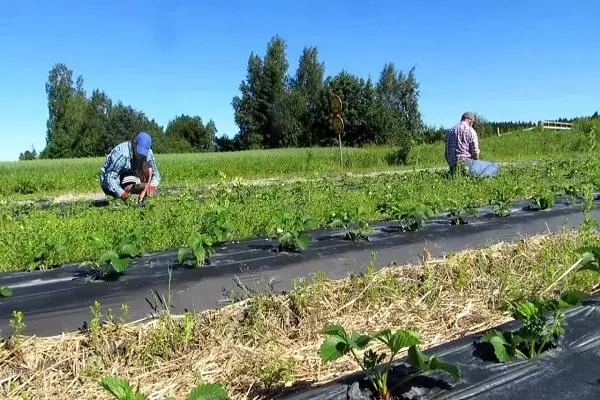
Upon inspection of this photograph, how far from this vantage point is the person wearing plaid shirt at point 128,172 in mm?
8367

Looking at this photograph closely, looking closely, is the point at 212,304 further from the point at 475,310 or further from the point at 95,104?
the point at 95,104

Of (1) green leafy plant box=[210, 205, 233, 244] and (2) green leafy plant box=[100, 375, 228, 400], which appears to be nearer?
(2) green leafy plant box=[100, 375, 228, 400]

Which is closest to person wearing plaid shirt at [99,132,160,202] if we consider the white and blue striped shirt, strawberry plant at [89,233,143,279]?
the white and blue striped shirt

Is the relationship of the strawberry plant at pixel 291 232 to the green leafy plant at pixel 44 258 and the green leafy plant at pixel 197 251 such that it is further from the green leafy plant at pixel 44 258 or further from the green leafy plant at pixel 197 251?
the green leafy plant at pixel 44 258

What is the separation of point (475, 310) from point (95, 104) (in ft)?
233

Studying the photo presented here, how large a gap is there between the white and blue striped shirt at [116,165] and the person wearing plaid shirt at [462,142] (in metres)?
5.23

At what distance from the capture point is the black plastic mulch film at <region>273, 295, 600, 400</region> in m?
1.88

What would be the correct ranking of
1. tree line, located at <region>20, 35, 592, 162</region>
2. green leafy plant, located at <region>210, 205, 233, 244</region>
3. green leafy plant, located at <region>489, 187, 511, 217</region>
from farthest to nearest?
tree line, located at <region>20, 35, 592, 162</region>, green leafy plant, located at <region>489, 187, 511, 217</region>, green leafy plant, located at <region>210, 205, 233, 244</region>

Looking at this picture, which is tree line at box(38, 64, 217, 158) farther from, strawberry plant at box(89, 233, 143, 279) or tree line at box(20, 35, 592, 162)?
strawberry plant at box(89, 233, 143, 279)

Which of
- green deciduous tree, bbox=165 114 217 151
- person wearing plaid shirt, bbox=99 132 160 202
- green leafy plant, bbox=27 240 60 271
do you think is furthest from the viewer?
green deciduous tree, bbox=165 114 217 151

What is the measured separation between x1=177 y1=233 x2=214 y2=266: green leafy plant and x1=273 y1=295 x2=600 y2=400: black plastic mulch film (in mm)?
1302

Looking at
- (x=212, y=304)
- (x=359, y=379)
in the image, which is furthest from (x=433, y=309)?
(x=359, y=379)

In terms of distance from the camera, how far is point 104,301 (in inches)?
115

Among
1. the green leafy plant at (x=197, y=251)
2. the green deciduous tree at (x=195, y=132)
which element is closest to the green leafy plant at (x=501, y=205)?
the green leafy plant at (x=197, y=251)
